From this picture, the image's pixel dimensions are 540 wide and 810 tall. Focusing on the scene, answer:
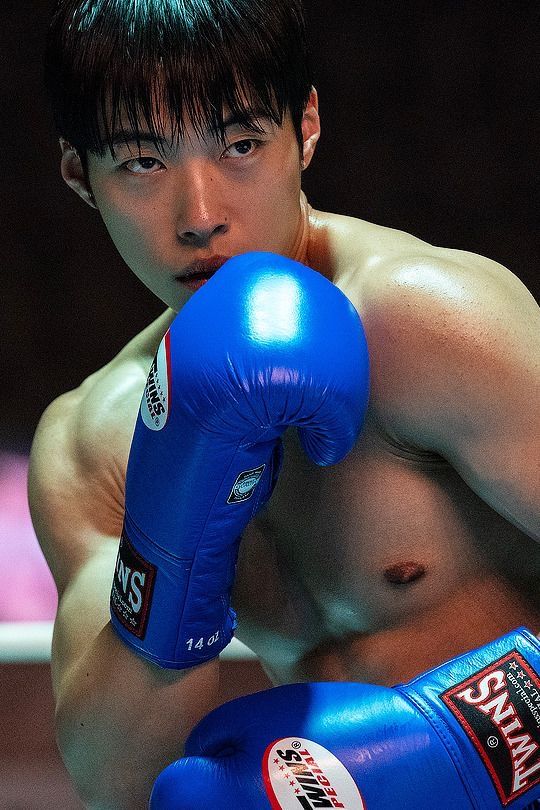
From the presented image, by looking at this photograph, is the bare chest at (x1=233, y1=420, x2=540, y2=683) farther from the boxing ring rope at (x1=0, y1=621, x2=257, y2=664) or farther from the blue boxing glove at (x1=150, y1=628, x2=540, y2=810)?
the boxing ring rope at (x1=0, y1=621, x2=257, y2=664)

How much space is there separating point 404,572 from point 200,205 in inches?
15.7

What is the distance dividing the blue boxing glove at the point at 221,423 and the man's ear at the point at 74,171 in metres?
0.32

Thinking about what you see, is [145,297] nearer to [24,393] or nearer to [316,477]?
[24,393]

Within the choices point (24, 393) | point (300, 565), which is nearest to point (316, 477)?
point (300, 565)

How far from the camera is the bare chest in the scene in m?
1.26

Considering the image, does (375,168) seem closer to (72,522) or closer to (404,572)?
(72,522)

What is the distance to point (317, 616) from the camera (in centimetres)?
142

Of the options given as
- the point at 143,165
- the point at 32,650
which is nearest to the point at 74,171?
the point at 143,165

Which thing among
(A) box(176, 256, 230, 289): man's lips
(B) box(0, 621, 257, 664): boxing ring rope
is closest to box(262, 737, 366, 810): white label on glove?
(A) box(176, 256, 230, 289): man's lips

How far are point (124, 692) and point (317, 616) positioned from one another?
0.85 ft

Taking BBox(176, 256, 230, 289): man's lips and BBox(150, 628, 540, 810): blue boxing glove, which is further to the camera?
BBox(176, 256, 230, 289): man's lips

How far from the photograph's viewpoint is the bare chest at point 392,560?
126 cm

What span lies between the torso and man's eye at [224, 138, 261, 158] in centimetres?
14

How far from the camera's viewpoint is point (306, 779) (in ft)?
3.57
